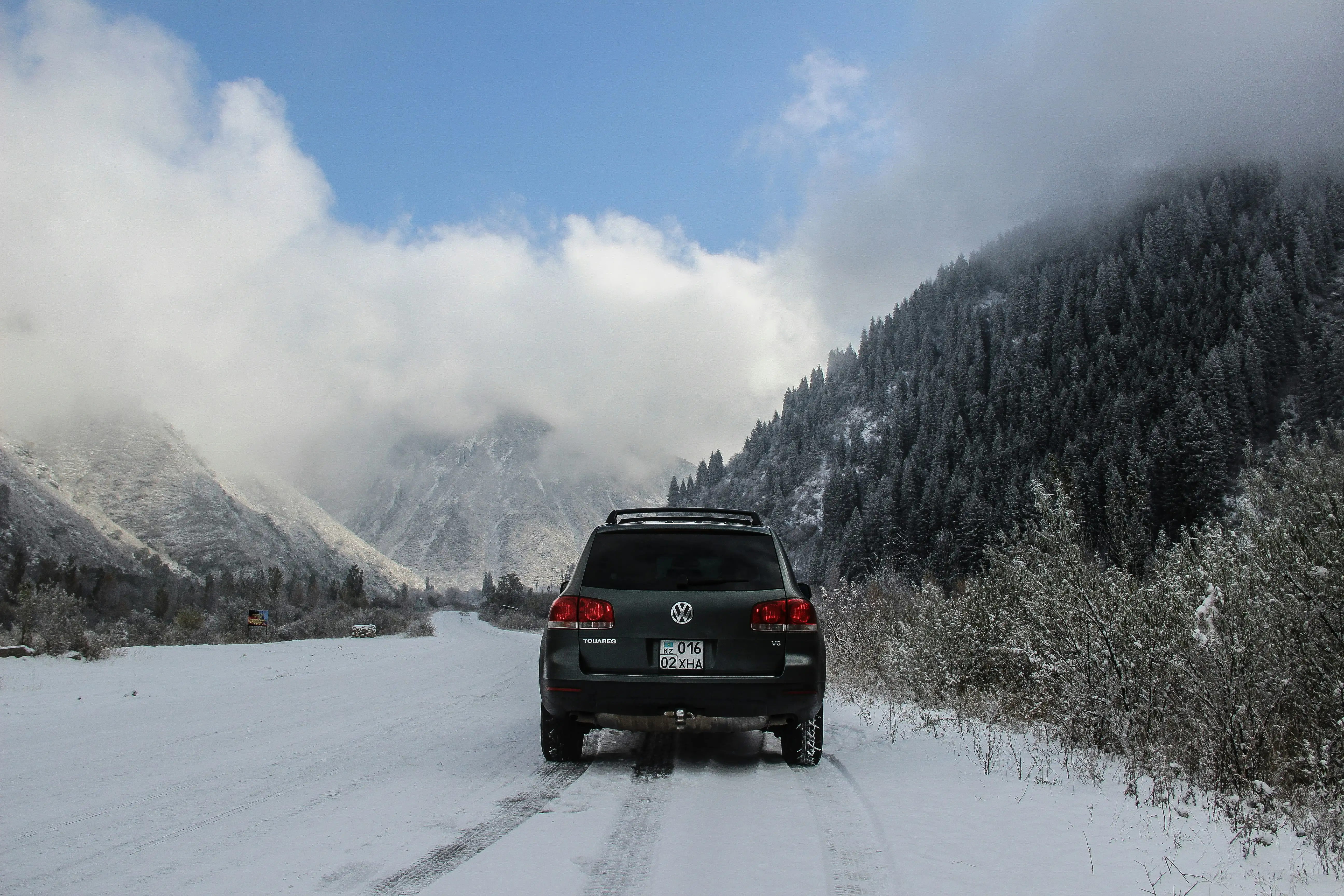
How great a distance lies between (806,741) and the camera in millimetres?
6336

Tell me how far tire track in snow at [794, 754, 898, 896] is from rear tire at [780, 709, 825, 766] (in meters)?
0.11

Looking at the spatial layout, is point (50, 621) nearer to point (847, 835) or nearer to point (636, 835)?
point (636, 835)

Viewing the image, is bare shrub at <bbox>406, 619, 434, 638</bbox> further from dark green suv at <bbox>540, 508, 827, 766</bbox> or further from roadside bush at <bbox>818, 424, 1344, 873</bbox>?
dark green suv at <bbox>540, 508, 827, 766</bbox>

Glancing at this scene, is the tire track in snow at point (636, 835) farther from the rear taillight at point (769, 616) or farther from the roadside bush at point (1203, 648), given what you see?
the roadside bush at point (1203, 648)

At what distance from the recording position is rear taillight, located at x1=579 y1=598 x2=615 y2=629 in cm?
593

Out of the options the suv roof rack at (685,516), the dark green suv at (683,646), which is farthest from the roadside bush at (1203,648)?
the suv roof rack at (685,516)

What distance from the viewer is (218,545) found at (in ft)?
328

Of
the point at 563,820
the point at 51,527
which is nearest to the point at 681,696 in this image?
the point at 563,820

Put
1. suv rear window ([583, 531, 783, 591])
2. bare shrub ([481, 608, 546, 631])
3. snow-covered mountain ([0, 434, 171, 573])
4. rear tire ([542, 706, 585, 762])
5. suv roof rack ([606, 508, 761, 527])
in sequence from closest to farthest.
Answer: suv rear window ([583, 531, 783, 591]) → rear tire ([542, 706, 585, 762]) → suv roof rack ([606, 508, 761, 527]) → bare shrub ([481, 608, 546, 631]) → snow-covered mountain ([0, 434, 171, 573])

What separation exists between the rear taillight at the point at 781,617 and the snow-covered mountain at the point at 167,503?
304 feet

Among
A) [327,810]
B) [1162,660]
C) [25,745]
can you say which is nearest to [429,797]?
[327,810]

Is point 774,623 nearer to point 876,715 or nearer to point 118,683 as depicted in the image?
point 876,715

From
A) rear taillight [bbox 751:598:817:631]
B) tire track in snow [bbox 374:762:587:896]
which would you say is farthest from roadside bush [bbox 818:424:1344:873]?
tire track in snow [bbox 374:762:587:896]

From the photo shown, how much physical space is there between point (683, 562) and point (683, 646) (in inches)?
26.4
